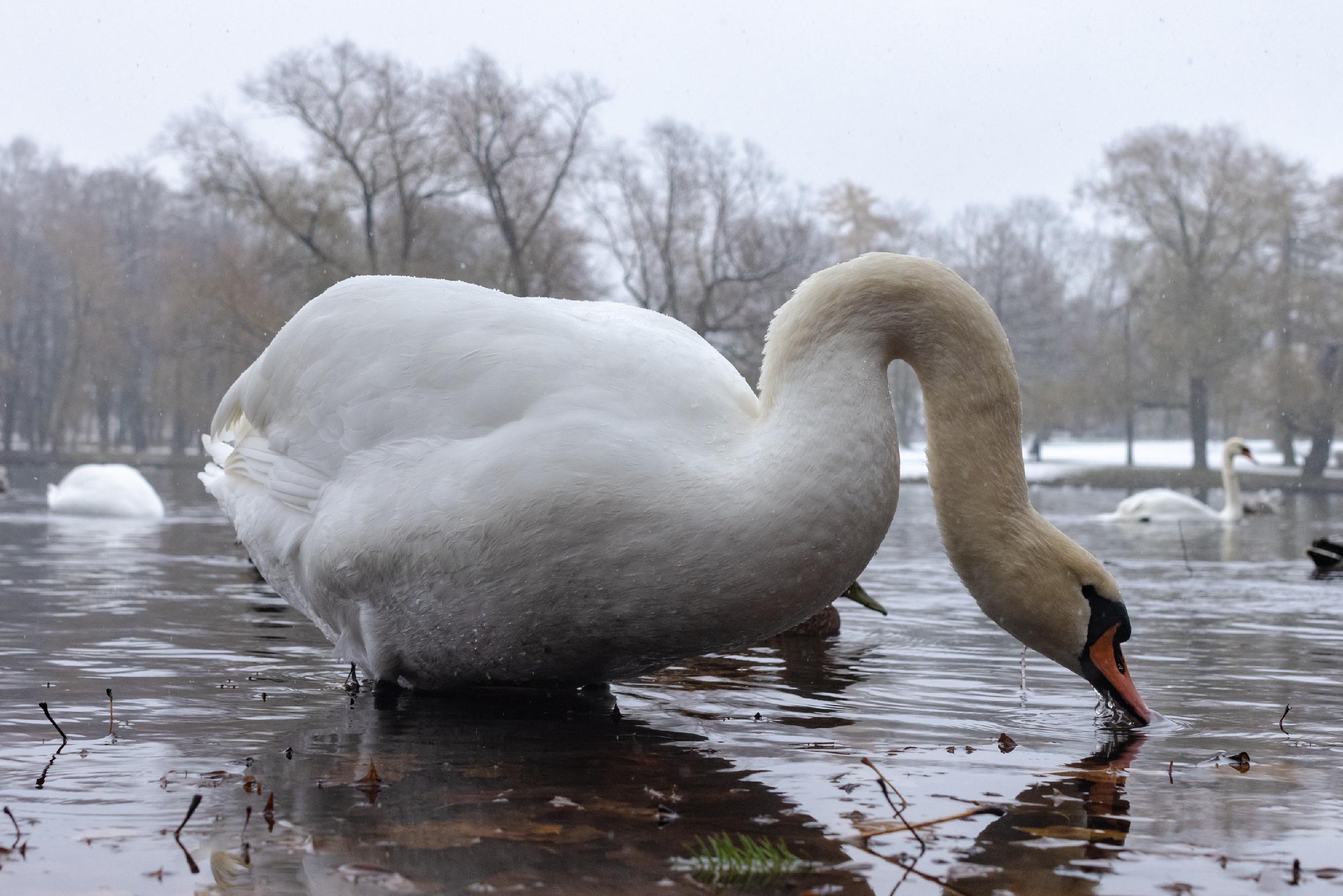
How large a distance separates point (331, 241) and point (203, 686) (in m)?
35.3

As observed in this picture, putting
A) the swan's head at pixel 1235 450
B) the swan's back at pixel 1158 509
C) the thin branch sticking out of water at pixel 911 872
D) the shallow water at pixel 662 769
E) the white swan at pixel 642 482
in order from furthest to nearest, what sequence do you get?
1. the swan's head at pixel 1235 450
2. the swan's back at pixel 1158 509
3. the white swan at pixel 642 482
4. the shallow water at pixel 662 769
5. the thin branch sticking out of water at pixel 911 872

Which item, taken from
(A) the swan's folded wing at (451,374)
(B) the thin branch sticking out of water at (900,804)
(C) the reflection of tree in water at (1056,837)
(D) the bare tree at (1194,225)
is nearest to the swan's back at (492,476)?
(A) the swan's folded wing at (451,374)

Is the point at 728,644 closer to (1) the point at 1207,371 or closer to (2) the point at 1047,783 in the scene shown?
(2) the point at 1047,783

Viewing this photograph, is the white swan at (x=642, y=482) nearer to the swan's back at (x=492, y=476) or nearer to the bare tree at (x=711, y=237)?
the swan's back at (x=492, y=476)

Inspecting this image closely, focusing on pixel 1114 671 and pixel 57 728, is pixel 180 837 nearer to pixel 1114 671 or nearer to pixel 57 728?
pixel 57 728

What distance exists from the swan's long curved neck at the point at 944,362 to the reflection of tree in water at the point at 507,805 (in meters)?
0.97

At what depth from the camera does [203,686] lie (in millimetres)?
5055

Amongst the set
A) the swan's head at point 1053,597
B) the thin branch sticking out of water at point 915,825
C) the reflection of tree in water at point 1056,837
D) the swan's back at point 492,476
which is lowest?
the reflection of tree in water at point 1056,837

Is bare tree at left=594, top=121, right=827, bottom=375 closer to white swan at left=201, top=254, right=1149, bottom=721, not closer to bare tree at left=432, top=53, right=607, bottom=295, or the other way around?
bare tree at left=432, top=53, right=607, bottom=295

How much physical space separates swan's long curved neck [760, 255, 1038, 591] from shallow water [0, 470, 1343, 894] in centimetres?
67

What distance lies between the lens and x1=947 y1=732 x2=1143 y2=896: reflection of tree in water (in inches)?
108

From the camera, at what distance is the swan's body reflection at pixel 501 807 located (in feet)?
8.98

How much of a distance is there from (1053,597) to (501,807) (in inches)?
66.9

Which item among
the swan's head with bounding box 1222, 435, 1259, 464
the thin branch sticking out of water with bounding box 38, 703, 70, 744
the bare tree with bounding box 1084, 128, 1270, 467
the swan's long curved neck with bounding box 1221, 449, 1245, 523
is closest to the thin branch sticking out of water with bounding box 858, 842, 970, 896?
the thin branch sticking out of water with bounding box 38, 703, 70, 744
